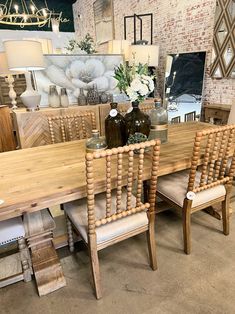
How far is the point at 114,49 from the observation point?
4.24 metres

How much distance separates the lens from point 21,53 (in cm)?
261

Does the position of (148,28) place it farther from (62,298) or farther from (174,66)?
(62,298)

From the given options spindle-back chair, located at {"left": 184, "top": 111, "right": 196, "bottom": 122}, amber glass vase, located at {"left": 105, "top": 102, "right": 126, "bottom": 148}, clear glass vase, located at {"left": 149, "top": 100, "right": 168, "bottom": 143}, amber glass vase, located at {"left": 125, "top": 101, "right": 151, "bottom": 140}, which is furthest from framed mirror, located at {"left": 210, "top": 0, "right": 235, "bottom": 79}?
amber glass vase, located at {"left": 105, "top": 102, "right": 126, "bottom": 148}

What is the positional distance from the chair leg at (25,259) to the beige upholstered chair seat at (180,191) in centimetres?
107

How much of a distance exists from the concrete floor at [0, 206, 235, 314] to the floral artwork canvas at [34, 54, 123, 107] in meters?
2.27

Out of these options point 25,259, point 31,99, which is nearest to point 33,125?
point 31,99

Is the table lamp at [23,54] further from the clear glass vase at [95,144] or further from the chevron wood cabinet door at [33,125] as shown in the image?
the clear glass vase at [95,144]

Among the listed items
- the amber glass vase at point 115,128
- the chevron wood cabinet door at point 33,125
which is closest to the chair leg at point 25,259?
the amber glass vase at point 115,128

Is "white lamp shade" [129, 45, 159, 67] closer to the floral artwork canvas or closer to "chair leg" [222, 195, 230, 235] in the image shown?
the floral artwork canvas

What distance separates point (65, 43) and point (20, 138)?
590cm

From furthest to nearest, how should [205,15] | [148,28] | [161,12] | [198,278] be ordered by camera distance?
[148,28]
[161,12]
[205,15]
[198,278]

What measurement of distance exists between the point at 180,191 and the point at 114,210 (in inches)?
22.0

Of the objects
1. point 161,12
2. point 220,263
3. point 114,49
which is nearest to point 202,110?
point 114,49

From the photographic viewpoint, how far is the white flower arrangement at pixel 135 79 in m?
1.62
